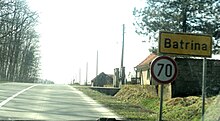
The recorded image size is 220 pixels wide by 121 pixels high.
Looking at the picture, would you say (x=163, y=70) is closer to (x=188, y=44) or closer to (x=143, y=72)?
(x=188, y=44)

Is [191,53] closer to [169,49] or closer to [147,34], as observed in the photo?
[169,49]

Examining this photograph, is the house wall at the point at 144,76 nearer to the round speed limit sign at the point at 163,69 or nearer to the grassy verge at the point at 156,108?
the grassy verge at the point at 156,108

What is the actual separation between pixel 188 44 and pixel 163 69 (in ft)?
2.97

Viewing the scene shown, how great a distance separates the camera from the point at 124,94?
3775 centimetres

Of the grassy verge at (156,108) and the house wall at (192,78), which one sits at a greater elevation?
the house wall at (192,78)

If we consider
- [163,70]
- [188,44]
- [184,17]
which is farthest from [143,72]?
[163,70]

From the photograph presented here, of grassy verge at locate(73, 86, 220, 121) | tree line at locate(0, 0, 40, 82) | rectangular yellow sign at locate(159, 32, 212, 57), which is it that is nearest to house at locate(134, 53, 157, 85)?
tree line at locate(0, 0, 40, 82)

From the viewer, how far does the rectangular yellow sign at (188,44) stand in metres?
11.8

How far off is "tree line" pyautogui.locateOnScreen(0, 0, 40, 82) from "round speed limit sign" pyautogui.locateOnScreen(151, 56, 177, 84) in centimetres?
4471

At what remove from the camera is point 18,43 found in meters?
87.8

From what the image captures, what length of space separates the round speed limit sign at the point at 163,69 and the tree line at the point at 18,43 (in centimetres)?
4471

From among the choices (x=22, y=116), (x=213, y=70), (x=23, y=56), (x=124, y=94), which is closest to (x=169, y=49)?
(x=22, y=116)

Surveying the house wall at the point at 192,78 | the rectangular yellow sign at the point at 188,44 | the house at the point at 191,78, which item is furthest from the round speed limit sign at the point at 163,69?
the house at the point at 191,78

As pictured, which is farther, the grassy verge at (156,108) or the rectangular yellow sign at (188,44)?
the grassy verge at (156,108)
